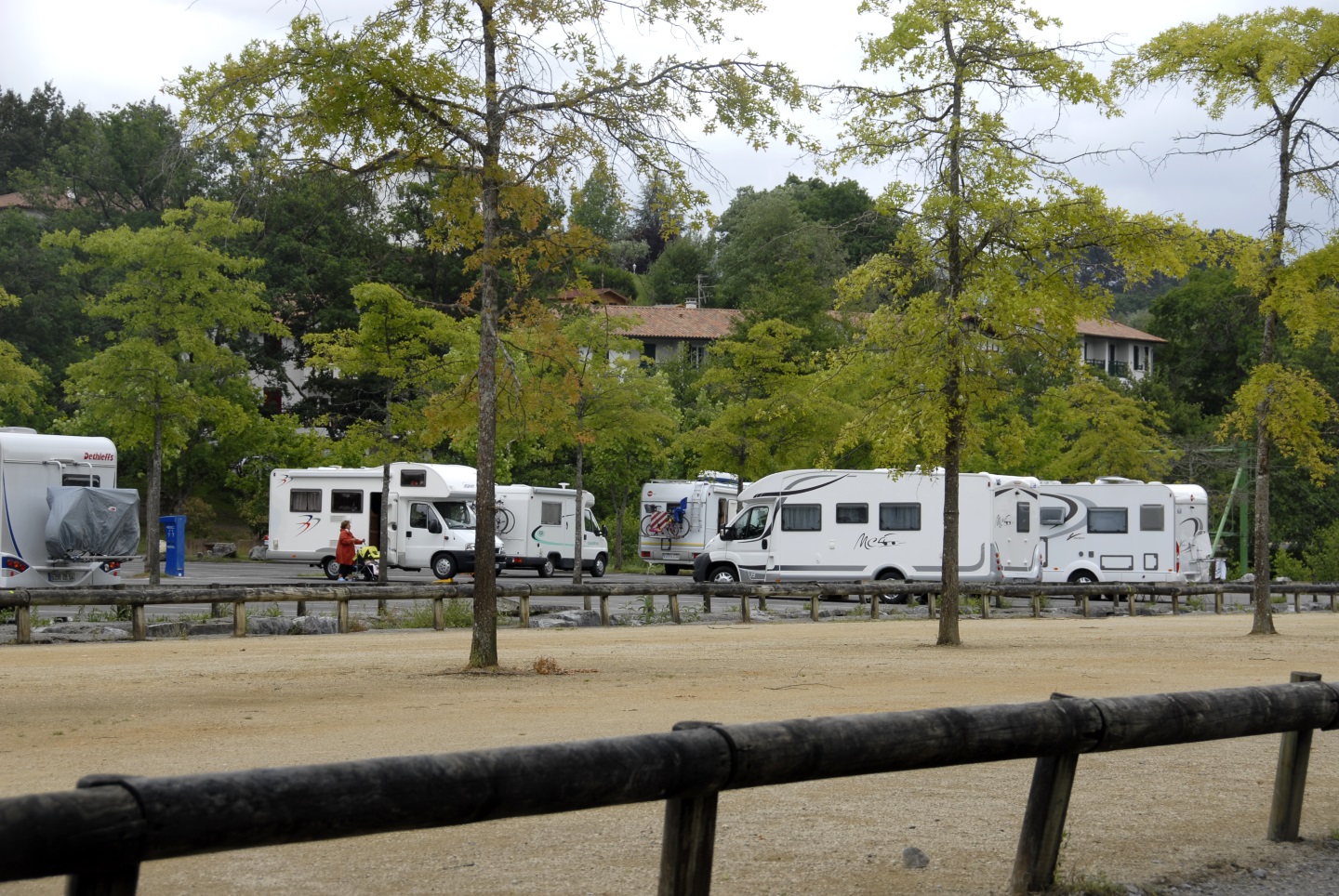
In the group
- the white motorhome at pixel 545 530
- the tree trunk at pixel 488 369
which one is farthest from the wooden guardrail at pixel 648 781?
the white motorhome at pixel 545 530

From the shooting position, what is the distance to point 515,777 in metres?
3.95

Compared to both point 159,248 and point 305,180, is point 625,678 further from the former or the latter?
point 159,248

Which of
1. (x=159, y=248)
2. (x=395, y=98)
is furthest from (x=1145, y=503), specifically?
(x=395, y=98)

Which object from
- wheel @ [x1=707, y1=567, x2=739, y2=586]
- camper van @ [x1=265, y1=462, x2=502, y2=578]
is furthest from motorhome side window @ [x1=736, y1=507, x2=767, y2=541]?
camper van @ [x1=265, y1=462, x2=502, y2=578]

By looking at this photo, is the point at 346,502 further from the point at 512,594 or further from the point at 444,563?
the point at 512,594

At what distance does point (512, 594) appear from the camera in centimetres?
2241

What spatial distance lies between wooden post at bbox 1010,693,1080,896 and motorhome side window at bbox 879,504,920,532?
1098 inches

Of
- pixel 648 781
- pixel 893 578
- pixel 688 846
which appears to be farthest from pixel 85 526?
pixel 648 781

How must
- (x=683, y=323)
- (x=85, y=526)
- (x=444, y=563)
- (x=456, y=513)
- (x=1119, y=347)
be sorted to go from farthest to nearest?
(x=1119, y=347) → (x=683, y=323) → (x=456, y=513) → (x=444, y=563) → (x=85, y=526)

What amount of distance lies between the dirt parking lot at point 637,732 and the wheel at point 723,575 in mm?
13364

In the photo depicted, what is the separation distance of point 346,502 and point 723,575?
1038 centimetres

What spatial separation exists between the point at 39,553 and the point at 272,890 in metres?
19.9

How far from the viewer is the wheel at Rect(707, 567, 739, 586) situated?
34.2 meters

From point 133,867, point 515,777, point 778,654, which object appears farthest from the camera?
point 778,654
